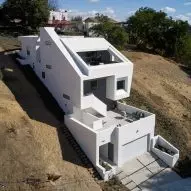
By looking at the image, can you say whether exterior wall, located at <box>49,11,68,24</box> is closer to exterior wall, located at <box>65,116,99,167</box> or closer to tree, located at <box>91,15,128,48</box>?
tree, located at <box>91,15,128,48</box>

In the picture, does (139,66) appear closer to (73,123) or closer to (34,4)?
(34,4)

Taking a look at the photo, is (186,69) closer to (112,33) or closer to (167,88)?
(167,88)

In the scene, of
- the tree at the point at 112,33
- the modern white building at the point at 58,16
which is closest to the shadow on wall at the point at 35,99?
the tree at the point at 112,33

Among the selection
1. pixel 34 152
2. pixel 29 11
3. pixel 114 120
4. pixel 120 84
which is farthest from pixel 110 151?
pixel 29 11

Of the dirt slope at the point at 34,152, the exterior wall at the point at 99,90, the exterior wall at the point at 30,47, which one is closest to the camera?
the dirt slope at the point at 34,152

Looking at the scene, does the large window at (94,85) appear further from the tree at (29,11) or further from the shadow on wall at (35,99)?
the tree at (29,11)

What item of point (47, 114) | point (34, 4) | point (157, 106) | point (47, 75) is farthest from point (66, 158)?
point (34, 4)

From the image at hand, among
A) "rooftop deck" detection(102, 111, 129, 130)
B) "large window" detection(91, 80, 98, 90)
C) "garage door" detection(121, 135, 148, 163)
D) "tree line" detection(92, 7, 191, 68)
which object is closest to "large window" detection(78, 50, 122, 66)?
"large window" detection(91, 80, 98, 90)
